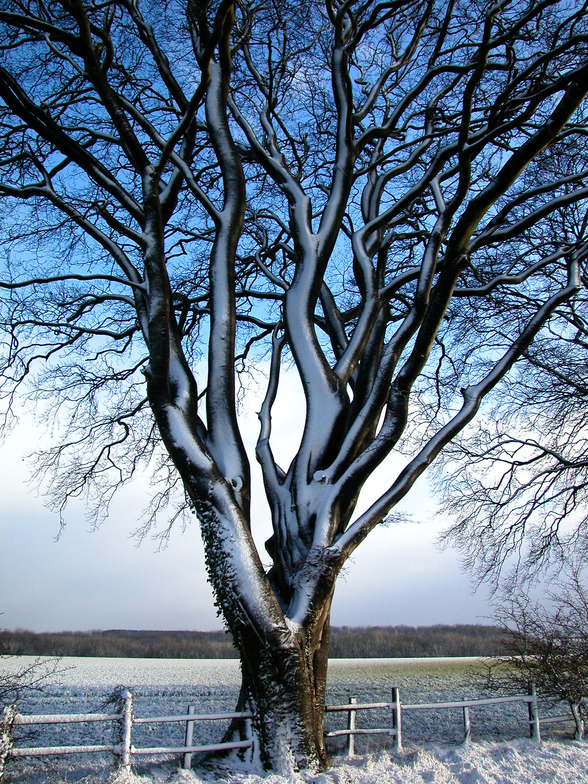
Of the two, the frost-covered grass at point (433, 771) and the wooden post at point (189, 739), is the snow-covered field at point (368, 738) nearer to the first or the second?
the frost-covered grass at point (433, 771)

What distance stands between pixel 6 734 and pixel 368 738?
5602 mm

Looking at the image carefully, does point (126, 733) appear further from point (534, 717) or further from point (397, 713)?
point (534, 717)

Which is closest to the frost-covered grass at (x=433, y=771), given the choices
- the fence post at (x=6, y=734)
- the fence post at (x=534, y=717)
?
the fence post at (x=6, y=734)

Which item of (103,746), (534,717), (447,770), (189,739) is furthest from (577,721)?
(103,746)

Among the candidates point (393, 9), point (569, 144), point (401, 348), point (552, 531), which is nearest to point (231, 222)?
point (401, 348)

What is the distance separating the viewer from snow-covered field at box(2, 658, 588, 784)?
5098mm

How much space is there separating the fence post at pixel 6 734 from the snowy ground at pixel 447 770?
2.21 feet

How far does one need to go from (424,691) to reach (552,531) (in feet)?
32.9

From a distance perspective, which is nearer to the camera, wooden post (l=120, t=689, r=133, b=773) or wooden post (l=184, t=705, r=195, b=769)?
wooden post (l=120, t=689, r=133, b=773)

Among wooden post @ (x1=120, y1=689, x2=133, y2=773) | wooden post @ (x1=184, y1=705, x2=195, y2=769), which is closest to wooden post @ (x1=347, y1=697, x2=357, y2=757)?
wooden post @ (x1=184, y1=705, x2=195, y2=769)

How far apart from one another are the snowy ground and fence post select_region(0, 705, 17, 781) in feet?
2.21

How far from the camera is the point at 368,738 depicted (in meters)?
8.20

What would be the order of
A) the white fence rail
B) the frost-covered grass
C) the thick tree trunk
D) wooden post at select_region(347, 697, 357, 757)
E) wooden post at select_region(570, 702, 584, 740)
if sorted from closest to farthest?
1. the frost-covered grass
2. the thick tree trunk
3. the white fence rail
4. wooden post at select_region(347, 697, 357, 757)
5. wooden post at select_region(570, 702, 584, 740)

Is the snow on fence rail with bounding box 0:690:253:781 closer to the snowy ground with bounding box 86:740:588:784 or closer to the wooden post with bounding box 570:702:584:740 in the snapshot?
the snowy ground with bounding box 86:740:588:784
